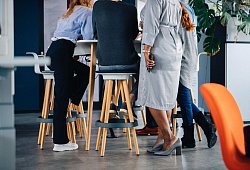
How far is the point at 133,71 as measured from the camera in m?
3.75

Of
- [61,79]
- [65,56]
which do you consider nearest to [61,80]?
[61,79]

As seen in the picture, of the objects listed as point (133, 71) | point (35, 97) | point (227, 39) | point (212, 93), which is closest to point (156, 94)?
point (133, 71)

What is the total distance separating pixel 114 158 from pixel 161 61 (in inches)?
33.9

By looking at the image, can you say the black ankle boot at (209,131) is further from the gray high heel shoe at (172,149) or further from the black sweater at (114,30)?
the black sweater at (114,30)

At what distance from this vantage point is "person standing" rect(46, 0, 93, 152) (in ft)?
12.5

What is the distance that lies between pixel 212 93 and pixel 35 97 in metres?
6.04

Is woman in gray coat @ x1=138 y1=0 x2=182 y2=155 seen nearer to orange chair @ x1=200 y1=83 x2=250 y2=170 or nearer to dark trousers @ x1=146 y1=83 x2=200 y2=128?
dark trousers @ x1=146 y1=83 x2=200 y2=128

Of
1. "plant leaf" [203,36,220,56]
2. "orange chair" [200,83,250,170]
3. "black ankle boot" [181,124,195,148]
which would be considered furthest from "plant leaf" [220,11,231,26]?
"orange chair" [200,83,250,170]

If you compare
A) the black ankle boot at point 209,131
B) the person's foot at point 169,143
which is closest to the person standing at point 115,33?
the person's foot at point 169,143

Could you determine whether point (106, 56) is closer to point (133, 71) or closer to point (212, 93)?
point (133, 71)

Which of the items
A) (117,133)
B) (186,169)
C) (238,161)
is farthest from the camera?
(117,133)

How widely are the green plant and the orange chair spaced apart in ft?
12.3

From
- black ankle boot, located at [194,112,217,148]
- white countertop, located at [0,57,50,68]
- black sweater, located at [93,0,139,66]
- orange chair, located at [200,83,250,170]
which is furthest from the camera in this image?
black ankle boot, located at [194,112,217,148]

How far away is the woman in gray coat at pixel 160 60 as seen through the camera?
3.50 metres
